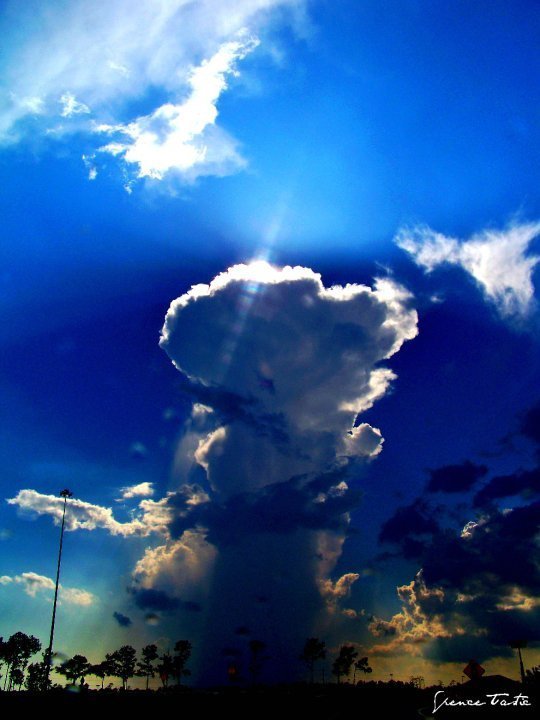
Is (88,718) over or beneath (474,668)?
beneath

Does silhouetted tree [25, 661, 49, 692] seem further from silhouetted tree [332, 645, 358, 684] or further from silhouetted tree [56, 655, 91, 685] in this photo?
silhouetted tree [332, 645, 358, 684]

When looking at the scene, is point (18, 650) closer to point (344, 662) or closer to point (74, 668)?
point (74, 668)

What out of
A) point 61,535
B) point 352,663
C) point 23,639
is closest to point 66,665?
point 23,639

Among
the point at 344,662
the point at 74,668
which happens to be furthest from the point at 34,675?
the point at 344,662

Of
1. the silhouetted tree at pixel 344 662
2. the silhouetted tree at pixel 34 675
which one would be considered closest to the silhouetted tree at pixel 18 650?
the silhouetted tree at pixel 34 675

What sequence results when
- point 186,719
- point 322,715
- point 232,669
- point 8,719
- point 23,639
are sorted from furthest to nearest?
point 23,639, point 232,669, point 322,715, point 186,719, point 8,719

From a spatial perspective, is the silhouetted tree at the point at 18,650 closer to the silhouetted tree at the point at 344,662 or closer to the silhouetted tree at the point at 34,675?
the silhouetted tree at the point at 34,675

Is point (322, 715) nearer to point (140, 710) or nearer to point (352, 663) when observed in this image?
point (140, 710)

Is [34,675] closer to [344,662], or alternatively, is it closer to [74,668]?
Answer: [74,668]

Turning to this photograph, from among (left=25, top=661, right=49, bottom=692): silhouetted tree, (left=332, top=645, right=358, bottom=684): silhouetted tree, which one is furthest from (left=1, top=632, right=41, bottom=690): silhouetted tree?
(left=332, top=645, right=358, bottom=684): silhouetted tree

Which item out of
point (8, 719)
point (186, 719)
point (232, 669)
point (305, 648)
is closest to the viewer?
point (8, 719)

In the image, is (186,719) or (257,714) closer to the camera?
(186,719)

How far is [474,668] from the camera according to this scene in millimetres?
31641

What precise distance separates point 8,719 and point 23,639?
147107 millimetres
